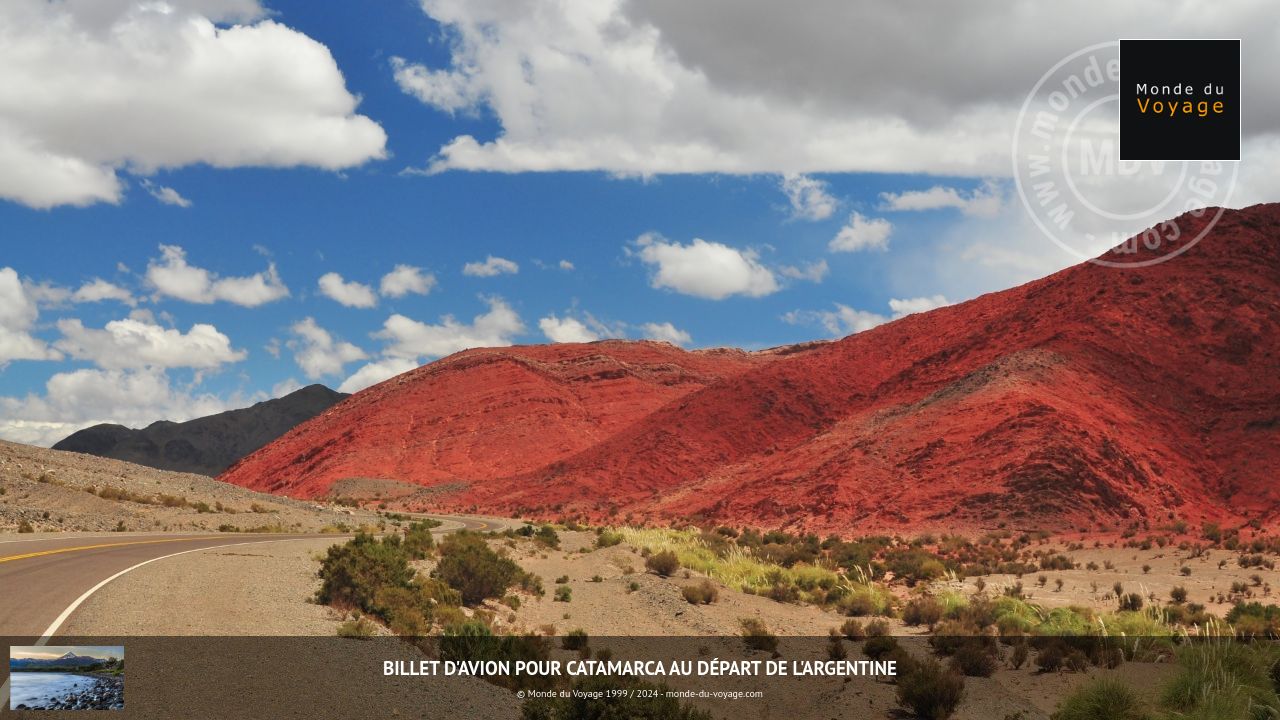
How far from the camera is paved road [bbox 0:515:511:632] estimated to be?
42.1ft

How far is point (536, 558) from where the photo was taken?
33656mm

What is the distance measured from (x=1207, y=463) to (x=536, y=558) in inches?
1807

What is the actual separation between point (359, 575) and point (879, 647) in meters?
10.8

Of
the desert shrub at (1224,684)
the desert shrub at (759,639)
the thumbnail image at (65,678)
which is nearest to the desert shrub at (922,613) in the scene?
the desert shrub at (759,639)

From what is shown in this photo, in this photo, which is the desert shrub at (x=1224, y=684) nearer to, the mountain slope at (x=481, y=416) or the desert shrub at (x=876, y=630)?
the desert shrub at (x=876, y=630)

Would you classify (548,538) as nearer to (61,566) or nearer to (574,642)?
(574,642)

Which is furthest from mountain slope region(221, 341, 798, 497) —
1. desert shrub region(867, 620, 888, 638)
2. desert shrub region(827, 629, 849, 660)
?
desert shrub region(827, 629, 849, 660)

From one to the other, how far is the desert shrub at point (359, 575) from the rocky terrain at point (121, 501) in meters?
18.2

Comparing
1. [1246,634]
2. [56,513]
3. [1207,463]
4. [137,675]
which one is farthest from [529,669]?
[1207,463]

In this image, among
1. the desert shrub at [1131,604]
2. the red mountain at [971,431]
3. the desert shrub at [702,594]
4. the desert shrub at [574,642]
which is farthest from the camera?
the red mountain at [971,431]

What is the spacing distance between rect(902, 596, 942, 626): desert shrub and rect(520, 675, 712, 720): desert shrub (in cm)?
1180

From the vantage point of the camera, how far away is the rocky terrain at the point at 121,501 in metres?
34.8

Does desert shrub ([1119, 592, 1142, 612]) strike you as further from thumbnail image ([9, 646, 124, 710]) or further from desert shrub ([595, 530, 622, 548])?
thumbnail image ([9, 646, 124, 710])

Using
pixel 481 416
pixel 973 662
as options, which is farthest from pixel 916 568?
pixel 481 416
